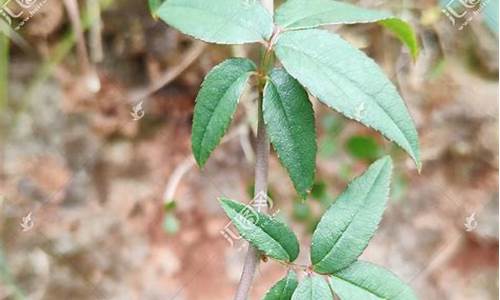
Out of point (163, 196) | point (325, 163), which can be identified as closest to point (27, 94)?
point (163, 196)

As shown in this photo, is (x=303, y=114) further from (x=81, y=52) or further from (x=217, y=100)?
(x=81, y=52)

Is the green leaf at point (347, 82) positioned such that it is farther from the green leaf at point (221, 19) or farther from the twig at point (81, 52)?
the twig at point (81, 52)

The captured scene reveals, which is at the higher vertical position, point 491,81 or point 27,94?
point 27,94

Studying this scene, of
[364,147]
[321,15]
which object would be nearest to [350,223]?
[321,15]

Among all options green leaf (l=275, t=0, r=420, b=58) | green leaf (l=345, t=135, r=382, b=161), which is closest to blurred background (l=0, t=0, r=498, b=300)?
green leaf (l=345, t=135, r=382, b=161)

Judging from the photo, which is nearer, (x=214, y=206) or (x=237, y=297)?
(x=237, y=297)

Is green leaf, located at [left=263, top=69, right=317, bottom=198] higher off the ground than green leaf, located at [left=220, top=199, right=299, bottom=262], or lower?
higher

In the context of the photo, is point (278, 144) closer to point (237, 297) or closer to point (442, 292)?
point (237, 297)

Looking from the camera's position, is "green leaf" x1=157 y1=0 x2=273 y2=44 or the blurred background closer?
"green leaf" x1=157 y1=0 x2=273 y2=44

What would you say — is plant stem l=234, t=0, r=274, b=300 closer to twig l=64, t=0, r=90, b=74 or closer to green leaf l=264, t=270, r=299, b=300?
green leaf l=264, t=270, r=299, b=300
